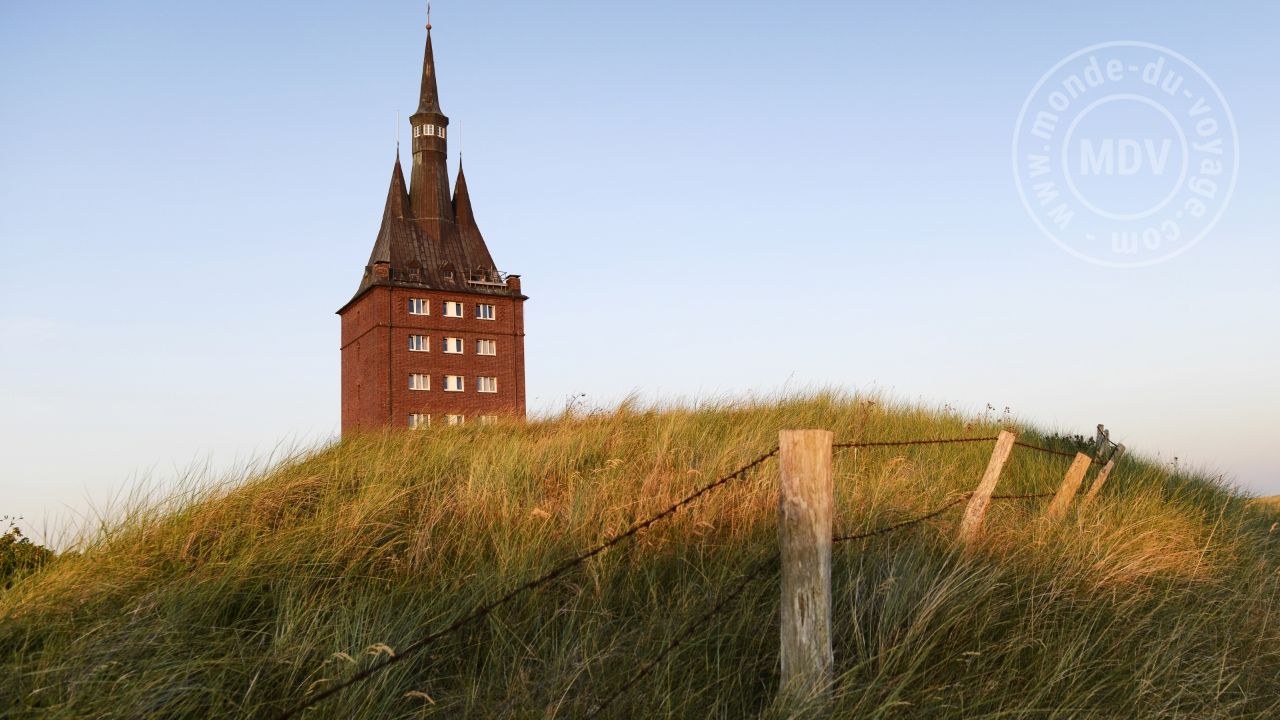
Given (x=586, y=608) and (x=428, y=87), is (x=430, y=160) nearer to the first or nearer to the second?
(x=428, y=87)

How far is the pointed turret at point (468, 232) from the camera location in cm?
4975

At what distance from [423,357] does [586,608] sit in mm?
43049

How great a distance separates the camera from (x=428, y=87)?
53719 mm

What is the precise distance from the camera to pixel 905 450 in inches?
392

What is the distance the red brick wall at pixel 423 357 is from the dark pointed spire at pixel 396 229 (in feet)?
7.40

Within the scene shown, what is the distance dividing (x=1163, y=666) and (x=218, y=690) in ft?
14.9

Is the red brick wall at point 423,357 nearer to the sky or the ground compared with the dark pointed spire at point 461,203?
nearer to the ground

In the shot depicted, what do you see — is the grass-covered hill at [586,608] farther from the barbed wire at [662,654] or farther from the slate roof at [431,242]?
the slate roof at [431,242]

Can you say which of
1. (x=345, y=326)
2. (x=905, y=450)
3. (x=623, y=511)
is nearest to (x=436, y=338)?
(x=345, y=326)

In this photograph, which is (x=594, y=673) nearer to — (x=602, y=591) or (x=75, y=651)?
(x=602, y=591)

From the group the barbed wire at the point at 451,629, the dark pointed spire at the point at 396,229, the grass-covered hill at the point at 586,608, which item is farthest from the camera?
the dark pointed spire at the point at 396,229

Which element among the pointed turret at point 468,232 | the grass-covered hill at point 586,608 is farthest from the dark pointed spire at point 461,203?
the grass-covered hill at point 586,608

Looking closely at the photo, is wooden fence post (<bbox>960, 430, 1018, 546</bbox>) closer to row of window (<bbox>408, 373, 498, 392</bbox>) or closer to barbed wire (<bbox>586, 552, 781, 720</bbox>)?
barbed wire (<bbox>586, 552, 781, 720</bbox>)

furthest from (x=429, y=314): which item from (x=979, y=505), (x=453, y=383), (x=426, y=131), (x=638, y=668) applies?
(x=638, y=668)
